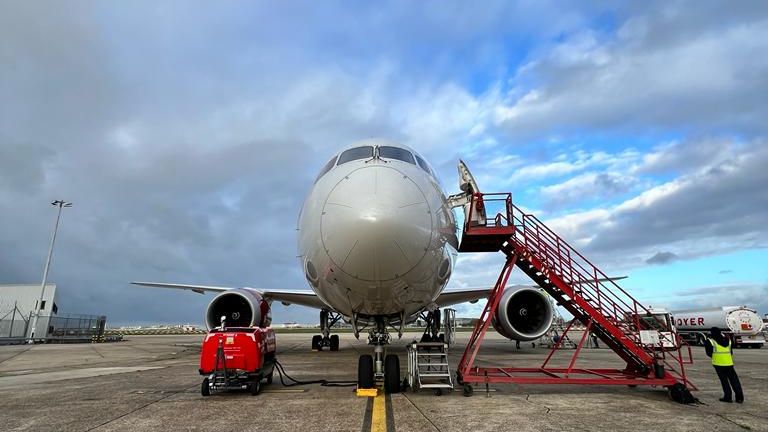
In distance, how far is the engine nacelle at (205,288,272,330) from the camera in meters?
12.6

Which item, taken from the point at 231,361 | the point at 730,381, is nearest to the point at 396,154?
the point at 231,361

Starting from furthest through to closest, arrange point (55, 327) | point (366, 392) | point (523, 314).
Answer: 1. point (55, 327)
2. point (523, 314)
3. point (366, 392)

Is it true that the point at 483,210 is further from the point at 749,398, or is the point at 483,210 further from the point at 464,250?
the point at 749,398

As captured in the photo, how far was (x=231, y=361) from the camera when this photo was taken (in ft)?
23.6

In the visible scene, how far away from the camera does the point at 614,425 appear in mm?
4957

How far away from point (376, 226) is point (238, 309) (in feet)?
30.9

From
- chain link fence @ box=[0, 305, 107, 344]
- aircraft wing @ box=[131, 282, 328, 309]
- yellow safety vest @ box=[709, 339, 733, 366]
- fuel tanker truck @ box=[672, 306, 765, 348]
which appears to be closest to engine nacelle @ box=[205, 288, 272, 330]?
aircraft wing @ box=[131, 282, 328, 309]

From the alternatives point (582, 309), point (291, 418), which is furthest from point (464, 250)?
point (291, 418)

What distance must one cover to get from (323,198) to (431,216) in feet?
5.03

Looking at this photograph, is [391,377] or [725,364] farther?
[391,377]

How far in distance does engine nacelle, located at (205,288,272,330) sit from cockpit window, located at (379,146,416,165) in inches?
302

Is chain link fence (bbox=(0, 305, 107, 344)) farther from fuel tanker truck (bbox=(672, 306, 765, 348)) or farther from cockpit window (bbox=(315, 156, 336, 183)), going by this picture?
fuel tanker truck (bbox=(672, 306, 765, 348))

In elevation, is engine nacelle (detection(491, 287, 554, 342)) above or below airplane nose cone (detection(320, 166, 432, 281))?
below

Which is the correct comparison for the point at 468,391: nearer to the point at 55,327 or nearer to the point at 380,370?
the point at 380,370
